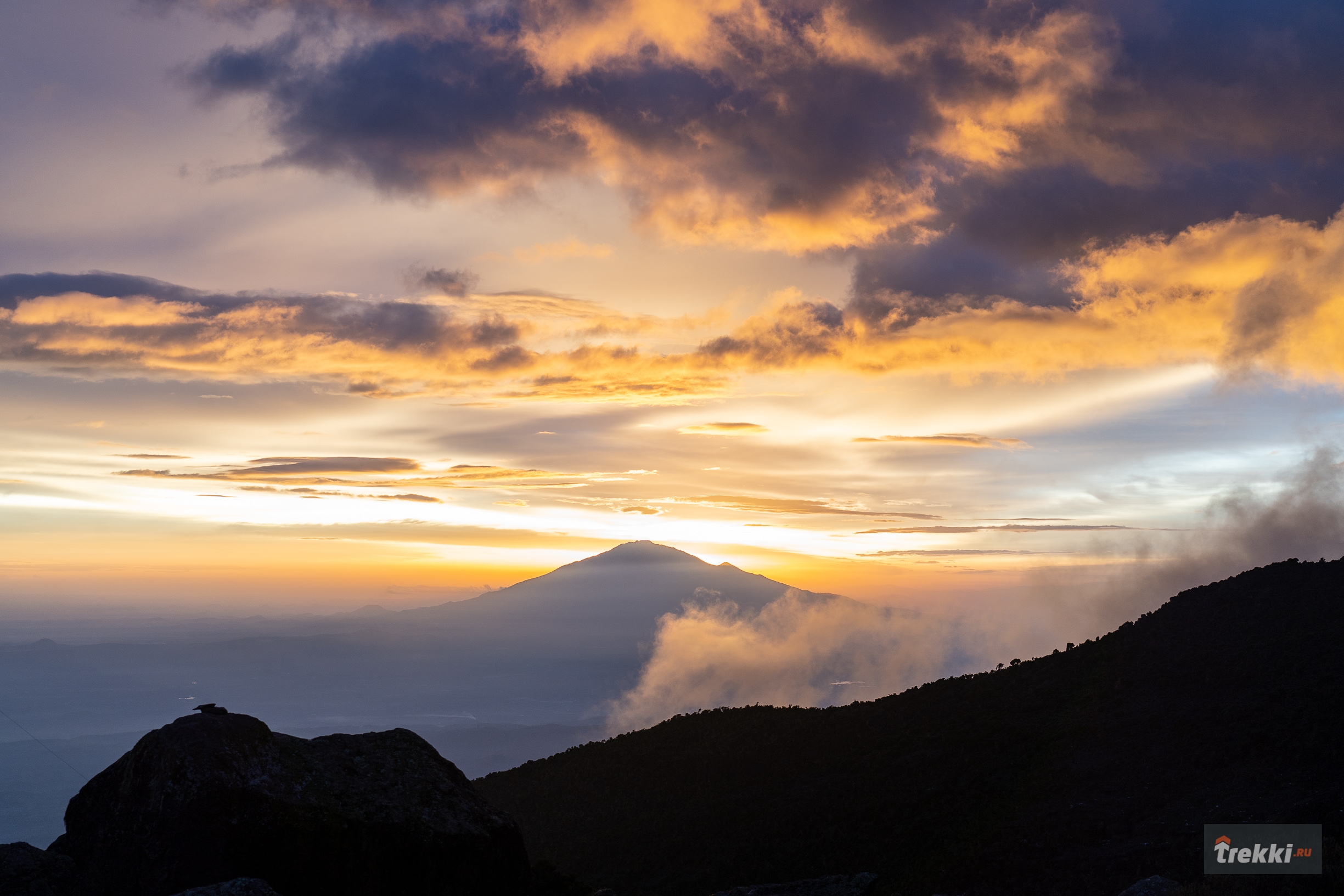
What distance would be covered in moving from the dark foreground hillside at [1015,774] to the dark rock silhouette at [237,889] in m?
16.5

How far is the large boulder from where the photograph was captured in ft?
45.4

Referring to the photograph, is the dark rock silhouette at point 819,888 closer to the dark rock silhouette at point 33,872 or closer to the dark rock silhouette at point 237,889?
the dark rock silhouette at point 237,889

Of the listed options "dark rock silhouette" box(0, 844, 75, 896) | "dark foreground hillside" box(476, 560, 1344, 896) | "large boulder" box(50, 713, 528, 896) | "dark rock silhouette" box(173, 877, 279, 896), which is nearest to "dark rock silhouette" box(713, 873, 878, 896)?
"dark foreground hillside" box(476, 560, 1344, 896)

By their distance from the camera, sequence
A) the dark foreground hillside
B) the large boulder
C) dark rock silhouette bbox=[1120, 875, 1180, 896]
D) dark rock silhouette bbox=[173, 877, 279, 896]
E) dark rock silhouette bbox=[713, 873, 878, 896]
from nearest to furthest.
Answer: dark rock silhouette bbox=[173, 877, 279, 896] < the large boulder < dark rock silhouette bbox=[1120, 875, 1180, 896] < dark rock silhouette bbox=[713, 873, 878, 896] < the dark foreground hillside

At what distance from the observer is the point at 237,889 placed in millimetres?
11867

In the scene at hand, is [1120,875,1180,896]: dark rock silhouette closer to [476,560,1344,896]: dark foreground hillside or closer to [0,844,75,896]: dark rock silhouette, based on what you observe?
[476,560,1344,896]: dark foreground hillside

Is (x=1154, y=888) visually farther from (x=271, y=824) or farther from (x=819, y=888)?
(x=271, y=824)

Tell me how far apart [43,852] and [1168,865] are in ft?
81.9

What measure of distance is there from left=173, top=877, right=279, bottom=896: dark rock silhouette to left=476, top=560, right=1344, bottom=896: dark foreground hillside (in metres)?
16.5

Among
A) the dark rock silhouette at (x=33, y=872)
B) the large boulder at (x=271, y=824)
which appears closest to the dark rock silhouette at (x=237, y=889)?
the large boulder at (x=271, y=824)

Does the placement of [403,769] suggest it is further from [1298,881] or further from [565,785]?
[565,785]

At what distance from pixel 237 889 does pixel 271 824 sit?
2.43m

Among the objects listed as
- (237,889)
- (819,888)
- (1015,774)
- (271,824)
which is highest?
(271,824)

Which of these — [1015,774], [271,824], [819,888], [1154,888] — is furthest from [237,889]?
[1015,774]
